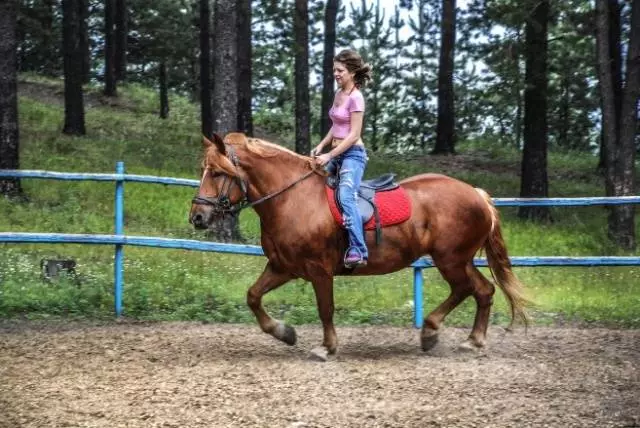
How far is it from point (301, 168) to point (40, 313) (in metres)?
3.86

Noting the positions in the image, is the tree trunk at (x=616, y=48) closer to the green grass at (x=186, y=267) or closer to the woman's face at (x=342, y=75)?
the green grass at (x=186, y=267)

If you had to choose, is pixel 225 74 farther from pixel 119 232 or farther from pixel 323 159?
pixel 323 159

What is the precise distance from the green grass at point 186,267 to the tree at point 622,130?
45 centimetres

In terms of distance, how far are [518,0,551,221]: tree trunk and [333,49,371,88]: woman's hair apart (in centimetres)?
1046

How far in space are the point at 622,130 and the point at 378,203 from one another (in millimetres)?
8802

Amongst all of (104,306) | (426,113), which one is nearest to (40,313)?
(104,306)

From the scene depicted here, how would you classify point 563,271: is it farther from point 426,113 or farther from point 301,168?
point 426,113

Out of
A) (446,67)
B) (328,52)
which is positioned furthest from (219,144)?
(446,67)

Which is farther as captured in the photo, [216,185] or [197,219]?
[216,185]

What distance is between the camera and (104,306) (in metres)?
9.89

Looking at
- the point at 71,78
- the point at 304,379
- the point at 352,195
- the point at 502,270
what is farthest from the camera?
the point at 71,78

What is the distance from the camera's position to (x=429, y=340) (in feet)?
26.0

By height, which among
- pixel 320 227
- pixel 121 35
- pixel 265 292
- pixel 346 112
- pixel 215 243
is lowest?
pixel 265 292

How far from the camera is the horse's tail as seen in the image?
827 centimetres
